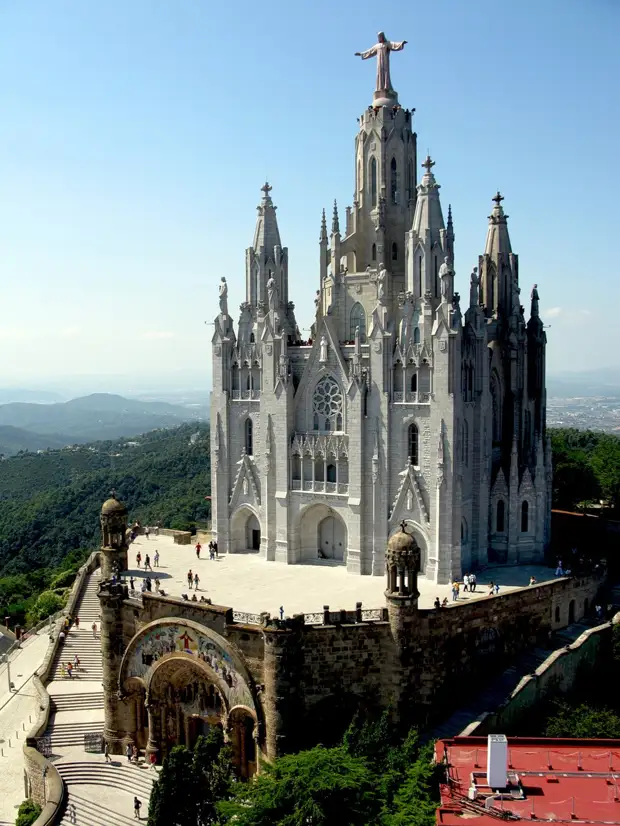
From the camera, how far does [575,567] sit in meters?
38.8

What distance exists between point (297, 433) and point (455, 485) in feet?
29.4

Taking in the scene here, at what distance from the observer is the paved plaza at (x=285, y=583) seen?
3484cm

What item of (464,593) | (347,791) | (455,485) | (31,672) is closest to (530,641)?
(464,593)

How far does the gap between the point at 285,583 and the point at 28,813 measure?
13.7 meters

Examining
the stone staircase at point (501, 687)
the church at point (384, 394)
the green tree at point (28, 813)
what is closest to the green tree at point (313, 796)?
the stone staircase at point (501, 687)

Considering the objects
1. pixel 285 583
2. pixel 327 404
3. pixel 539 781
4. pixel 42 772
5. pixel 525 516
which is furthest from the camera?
pixel 327 404

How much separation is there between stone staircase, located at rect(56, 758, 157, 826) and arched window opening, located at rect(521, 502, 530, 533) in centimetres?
2016

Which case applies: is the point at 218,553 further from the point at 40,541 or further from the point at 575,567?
the point at 40,541

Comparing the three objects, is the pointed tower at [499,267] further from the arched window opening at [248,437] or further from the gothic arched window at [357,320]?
the arched window opening at [248,437]

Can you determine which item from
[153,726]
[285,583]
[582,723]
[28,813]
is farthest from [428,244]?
[28,813]

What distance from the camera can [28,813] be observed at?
32031 mm

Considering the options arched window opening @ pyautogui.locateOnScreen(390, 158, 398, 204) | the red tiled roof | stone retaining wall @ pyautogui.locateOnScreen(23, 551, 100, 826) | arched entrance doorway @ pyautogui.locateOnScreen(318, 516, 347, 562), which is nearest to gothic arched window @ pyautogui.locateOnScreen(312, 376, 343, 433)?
arched entrance doorway @ pyautogui.locateOnScreen(318, 516, 347, 562)

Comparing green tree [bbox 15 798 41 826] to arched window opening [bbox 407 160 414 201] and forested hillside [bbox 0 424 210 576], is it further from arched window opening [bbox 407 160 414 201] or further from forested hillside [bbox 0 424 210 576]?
arched window opening [bbox 407 160 414 201]

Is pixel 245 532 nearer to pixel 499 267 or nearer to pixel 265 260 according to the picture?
pixel 265 260
